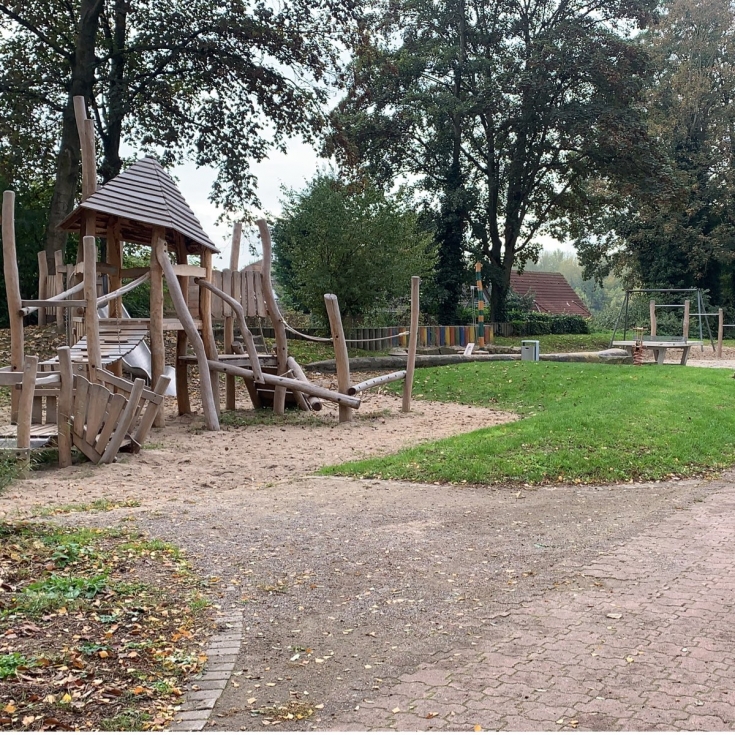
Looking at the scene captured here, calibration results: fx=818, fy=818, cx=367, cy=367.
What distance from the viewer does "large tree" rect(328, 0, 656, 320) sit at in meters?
30.1

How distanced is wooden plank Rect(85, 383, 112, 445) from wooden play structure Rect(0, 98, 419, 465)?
0.04ft

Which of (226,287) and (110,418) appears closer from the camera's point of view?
(110,418)

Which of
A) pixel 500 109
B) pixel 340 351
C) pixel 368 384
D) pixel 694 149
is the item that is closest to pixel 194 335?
pixel 340 351

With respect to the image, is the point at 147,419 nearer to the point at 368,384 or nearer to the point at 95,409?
the point at 95,409

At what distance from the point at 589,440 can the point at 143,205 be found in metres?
7.43

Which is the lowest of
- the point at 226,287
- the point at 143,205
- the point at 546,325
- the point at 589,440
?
the point at 589,440

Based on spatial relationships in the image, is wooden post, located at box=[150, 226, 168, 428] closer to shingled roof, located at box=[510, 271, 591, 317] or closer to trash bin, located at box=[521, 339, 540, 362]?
trash bin, located at box=[521, 339, 540, 362]

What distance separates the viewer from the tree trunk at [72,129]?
19.7m

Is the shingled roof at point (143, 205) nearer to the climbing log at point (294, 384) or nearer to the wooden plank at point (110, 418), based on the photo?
the climbing log at point (294, 384)

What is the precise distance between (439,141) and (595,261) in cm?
1479

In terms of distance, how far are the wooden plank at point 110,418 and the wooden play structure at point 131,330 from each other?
0.01 meters

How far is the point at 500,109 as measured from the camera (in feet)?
102

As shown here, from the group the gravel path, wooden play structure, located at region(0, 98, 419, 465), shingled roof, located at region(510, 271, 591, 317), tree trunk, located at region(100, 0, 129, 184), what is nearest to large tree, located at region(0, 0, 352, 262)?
tree trunk, located at region(100, 0, 129, 184)

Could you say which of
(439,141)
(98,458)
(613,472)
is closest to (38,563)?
(98,458)
